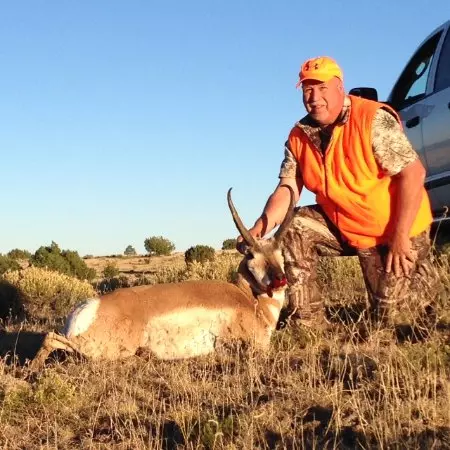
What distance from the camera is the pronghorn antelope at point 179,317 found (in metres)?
6.24

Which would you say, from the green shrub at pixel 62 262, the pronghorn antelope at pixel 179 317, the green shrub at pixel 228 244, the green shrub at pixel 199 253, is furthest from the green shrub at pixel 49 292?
the green shrub at pixel 228 244

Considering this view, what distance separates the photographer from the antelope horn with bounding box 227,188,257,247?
6496 millimetres

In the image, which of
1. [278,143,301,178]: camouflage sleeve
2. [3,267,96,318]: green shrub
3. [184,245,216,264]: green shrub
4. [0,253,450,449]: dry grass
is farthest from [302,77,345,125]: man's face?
[184,245,216,264]: green shrub

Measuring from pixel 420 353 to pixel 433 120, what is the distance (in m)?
3.73

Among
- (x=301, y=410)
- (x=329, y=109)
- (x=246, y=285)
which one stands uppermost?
(x=329, y=109)

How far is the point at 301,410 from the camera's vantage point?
4.33 metres

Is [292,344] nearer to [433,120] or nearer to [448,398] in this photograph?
[448,398]

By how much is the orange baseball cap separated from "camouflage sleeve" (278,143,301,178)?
35.8 inches

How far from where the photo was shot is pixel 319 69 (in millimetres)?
6039

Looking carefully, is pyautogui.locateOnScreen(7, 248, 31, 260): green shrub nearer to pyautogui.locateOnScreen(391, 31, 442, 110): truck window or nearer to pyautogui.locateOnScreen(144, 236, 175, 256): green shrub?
pyautogui.locateOnScreen(144, 236, 175, 256): green shrub

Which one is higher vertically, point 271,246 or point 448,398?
point 271,246

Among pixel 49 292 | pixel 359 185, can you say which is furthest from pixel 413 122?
pixel 49 292

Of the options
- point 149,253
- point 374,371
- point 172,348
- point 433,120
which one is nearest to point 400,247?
point 374,371

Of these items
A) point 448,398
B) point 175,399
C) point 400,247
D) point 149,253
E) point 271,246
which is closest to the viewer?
point 448,398
